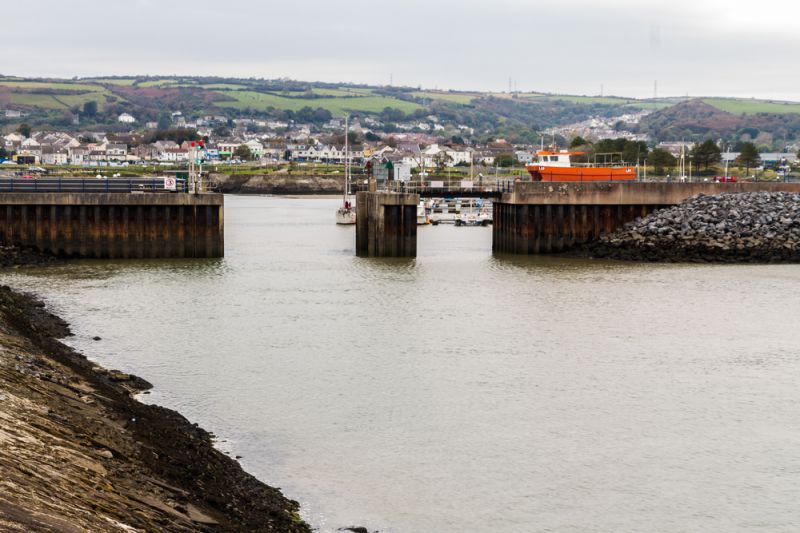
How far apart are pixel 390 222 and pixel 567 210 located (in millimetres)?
10435

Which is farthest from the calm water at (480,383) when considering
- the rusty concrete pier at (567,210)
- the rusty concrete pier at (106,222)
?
the rusty concrete pier at (567,210)

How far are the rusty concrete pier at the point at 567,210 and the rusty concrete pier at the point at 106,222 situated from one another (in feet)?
55.9

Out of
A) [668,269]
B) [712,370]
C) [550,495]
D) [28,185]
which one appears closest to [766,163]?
[668,269]

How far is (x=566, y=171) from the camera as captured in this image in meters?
70.1

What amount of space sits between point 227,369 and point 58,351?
4.55 metres

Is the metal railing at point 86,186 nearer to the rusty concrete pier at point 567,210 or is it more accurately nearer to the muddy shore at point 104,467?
the rusty concrete pier at point 567,210

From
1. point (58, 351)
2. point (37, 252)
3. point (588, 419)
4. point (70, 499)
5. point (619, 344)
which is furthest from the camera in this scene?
point (37, 252)

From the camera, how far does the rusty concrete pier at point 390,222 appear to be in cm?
5900

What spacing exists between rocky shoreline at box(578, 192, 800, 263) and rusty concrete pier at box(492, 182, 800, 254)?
0.80 m

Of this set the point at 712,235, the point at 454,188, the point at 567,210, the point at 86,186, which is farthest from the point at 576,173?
the point at 86,186

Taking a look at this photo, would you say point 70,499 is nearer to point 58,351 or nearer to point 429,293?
point 58,351

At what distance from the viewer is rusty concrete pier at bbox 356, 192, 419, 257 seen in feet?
194

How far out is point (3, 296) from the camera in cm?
3656

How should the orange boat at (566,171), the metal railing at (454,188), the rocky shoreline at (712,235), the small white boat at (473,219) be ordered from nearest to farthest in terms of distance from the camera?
the rocky shoreline at (712,235)
the metal railing at (454,188)
the orange boat at (566,171)
the small white boat at (473,219)
